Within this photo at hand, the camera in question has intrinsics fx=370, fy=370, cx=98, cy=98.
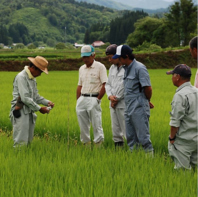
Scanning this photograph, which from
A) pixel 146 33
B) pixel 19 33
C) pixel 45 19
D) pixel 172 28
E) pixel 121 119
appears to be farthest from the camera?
pixel 45 19

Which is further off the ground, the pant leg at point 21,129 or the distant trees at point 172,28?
the distant trees at point 172,28

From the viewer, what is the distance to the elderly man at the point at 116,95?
16.8 feet


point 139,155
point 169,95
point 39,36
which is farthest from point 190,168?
point 39,36

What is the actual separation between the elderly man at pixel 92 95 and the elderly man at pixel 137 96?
73cm

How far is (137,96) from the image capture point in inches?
177

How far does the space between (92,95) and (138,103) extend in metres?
0.98

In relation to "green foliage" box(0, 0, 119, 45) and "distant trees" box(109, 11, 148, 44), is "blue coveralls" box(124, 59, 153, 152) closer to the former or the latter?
"distant trees" box(109, 11, 148, 44)

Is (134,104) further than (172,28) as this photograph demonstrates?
No

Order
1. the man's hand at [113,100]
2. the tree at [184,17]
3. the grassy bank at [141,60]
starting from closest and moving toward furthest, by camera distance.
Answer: the man's hand at [113,100] → the grassy bank at [141,60] → the tree at [184,17]

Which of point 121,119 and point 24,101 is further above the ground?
point 24,101

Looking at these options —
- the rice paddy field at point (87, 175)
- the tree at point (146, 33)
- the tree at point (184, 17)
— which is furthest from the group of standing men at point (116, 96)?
the tree at point (146, 33)

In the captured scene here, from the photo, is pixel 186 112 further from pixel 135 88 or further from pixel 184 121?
pixel 135 88

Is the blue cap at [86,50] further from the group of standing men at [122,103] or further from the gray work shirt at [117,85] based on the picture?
the gray work shirt at [117,85]

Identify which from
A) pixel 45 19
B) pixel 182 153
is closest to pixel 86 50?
pixel 182 153
